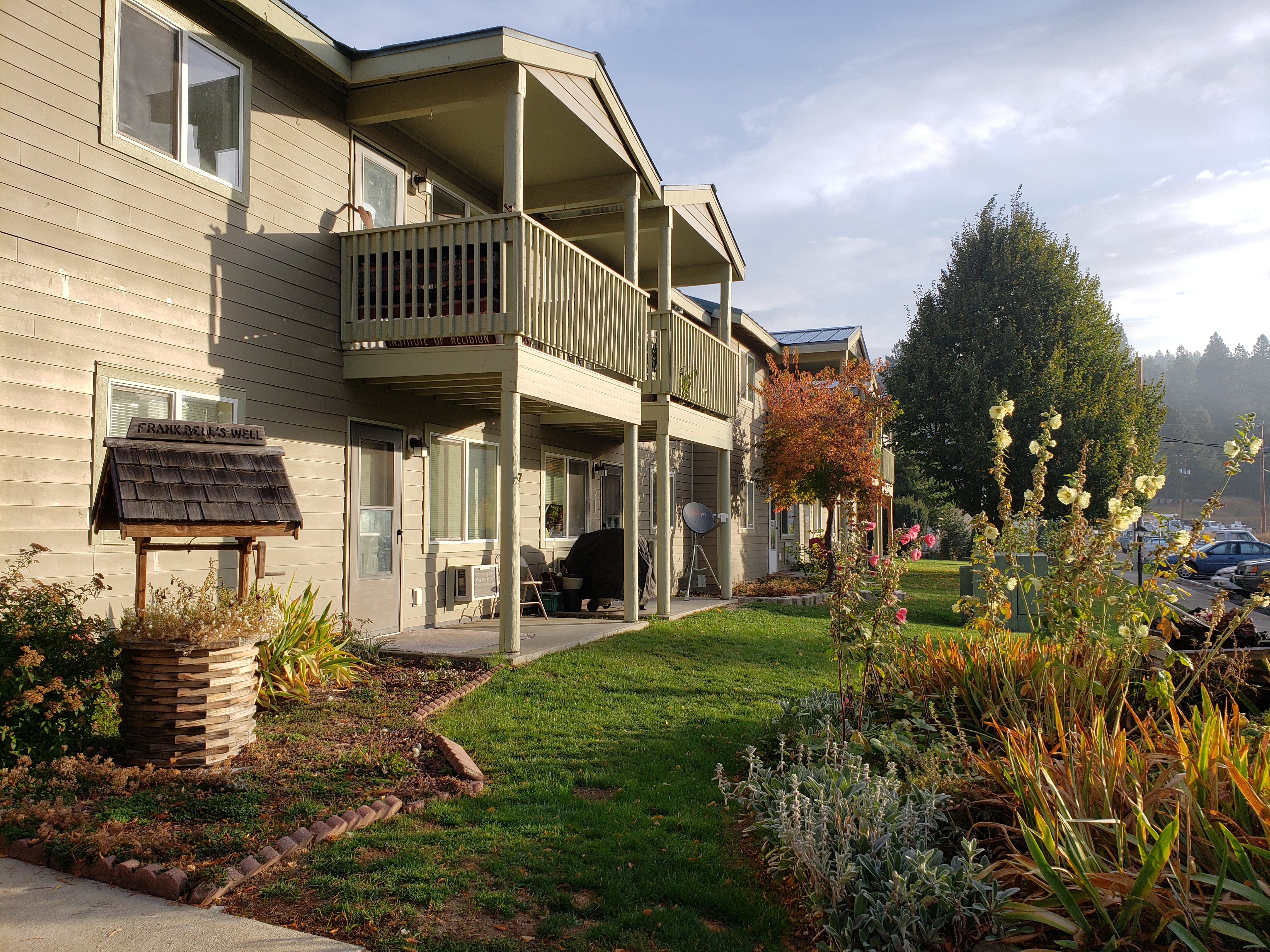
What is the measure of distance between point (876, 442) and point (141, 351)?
14289 millimetres

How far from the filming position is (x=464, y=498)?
10984 millimetres

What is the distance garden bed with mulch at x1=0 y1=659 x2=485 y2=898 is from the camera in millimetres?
3832

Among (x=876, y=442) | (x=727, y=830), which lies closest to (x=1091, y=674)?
(x=727, y=830)

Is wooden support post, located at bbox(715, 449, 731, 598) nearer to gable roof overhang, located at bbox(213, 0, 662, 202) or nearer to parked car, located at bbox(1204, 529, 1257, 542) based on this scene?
gable roof overhang, located at bbox(213, 0, 662, 202)

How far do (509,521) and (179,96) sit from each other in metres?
4.53

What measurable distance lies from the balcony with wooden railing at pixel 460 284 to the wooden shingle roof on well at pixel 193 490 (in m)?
2.87

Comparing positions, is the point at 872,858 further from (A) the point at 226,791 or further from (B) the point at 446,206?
(B) the point at 446,206

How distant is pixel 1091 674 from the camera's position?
479 centimetres

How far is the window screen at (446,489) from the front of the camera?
10383 millimetres

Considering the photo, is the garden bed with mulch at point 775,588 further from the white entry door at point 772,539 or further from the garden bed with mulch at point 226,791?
the garden bed with mulch at point 226,791

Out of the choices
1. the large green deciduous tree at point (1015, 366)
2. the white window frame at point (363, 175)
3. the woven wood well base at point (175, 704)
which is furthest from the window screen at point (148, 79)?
the large green deciduous tree at point (1015, 366)

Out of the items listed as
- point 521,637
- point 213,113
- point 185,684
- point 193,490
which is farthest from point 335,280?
point 185,684

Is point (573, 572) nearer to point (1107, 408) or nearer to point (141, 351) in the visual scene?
point (141, 351)

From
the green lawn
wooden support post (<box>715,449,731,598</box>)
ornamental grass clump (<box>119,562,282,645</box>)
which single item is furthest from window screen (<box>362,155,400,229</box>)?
wooden support post (<box>715,449,731,598</box>)
